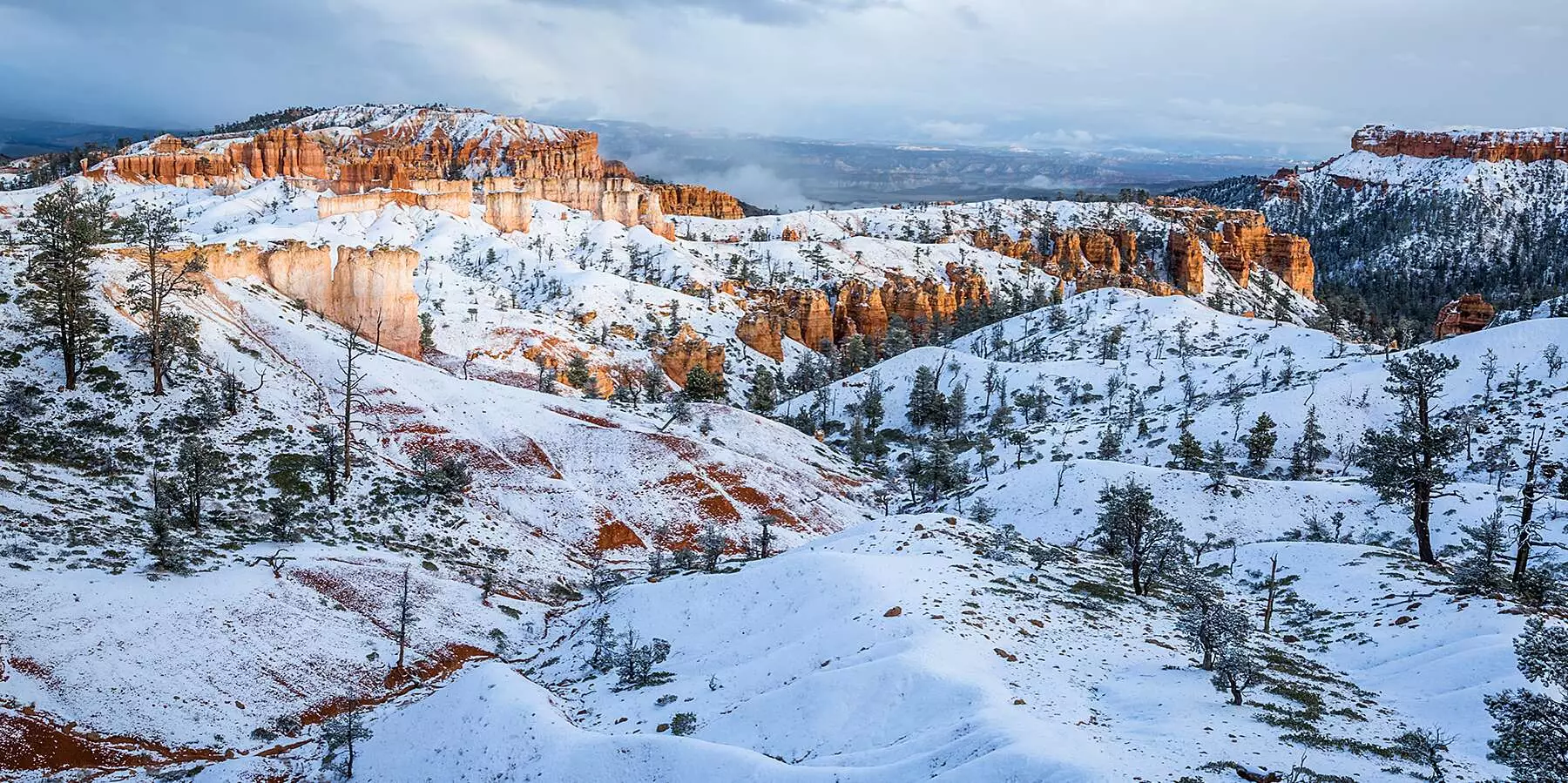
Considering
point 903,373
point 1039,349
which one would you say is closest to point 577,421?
point 903,373

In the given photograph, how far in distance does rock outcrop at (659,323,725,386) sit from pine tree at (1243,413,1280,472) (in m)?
57.5

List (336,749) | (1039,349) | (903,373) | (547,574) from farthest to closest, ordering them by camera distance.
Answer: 1. (1039,349)
2. (903,373)
3. (547,574)
4. (336,749)

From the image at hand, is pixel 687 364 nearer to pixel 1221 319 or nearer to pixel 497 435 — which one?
pixel 497 435

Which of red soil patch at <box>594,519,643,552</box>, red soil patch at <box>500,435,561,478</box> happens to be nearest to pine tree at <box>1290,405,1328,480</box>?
red soil patch at <box>594,519,643,552</box>

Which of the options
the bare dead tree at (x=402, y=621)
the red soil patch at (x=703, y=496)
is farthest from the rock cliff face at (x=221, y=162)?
the bare dead tree at (x=402, y=621)

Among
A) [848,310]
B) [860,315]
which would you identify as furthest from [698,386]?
[848,310]

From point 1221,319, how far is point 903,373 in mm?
43530

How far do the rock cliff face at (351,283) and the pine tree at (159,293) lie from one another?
301 inches

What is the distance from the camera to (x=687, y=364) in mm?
105625

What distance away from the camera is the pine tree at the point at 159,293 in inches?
1710

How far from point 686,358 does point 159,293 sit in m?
63.1

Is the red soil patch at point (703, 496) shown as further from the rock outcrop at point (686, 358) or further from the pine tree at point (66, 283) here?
the rock outcrop at point (686, 358)

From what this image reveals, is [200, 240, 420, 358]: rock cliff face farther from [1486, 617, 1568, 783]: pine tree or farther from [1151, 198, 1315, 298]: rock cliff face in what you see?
[1151, 198, 1315, 298]: rock cliff face

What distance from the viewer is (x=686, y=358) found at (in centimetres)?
10550
